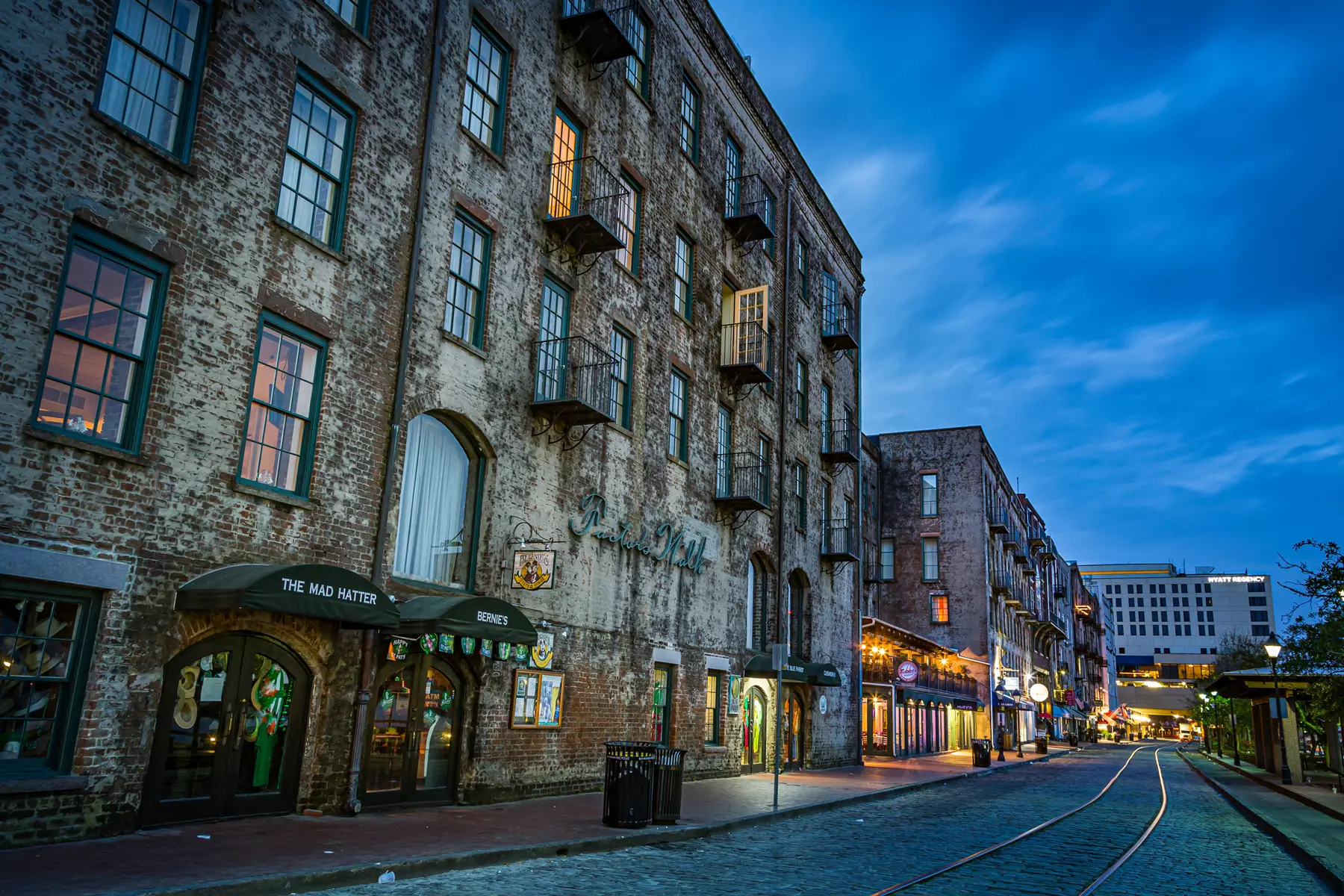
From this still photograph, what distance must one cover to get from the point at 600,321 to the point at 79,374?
407 inches

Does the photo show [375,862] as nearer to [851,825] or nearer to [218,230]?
[218,230]

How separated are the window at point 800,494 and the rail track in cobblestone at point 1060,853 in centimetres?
1127

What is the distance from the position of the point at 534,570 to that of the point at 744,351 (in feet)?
36.4

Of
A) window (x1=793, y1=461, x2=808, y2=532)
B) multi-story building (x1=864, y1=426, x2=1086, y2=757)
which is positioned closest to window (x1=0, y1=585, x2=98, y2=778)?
window (x1=793, y1=461, x2=808, y2=532)

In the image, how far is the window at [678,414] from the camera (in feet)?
71.9

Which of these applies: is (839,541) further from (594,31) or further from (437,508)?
(437,508)

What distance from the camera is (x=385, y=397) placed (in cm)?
1368

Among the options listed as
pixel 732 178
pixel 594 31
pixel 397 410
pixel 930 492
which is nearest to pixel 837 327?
pixel 732 178

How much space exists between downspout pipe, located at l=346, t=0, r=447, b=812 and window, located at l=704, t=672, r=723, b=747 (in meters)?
11.1

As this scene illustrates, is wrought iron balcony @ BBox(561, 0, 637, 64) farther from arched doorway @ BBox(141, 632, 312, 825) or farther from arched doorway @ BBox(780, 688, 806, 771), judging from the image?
arched doorway @ BBox(780, 688, 806, 771)

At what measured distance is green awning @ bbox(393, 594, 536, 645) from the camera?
13.0 metres

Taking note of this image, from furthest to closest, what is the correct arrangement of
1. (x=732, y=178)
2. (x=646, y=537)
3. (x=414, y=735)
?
(x=732, y=178), (x=646, y=537), (x=414, y=735)

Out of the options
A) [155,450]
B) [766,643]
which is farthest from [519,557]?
[766,643]

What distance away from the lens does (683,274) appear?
23.1 m
